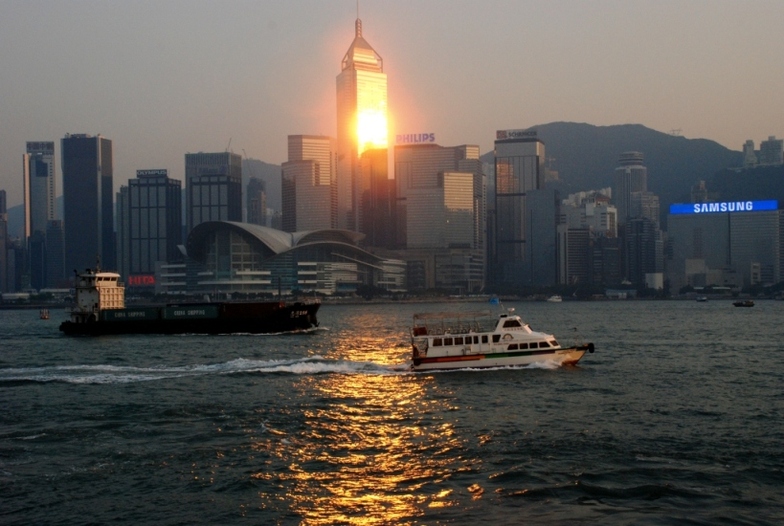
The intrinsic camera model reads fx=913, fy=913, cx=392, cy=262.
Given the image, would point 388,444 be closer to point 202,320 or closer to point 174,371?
point 174,371

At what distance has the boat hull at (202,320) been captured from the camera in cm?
9269

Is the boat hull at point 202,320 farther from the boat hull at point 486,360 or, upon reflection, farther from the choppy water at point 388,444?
the boat hull at point 486,360

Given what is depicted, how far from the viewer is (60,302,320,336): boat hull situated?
92.7m

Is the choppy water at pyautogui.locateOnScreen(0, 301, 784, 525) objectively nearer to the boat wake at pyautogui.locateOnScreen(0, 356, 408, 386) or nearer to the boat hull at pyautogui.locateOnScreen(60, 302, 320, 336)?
the boat wake at pyautogui.locateOnScreen(0, 356, 408, 386)

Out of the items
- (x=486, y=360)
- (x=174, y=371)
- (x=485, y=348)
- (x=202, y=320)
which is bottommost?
(x=174, y=371)

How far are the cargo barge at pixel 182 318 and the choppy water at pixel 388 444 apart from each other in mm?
34976

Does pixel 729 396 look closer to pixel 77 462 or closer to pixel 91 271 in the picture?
pixel 77 462

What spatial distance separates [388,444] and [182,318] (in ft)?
218

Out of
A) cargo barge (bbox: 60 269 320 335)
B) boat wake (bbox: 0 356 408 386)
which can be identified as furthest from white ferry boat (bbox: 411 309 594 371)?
cargo barge (bbox: 60 269 320 335)

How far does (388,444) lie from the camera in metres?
32.4

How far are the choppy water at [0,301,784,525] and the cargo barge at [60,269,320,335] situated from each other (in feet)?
115

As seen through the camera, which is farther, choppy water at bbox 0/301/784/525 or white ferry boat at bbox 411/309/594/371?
white ferry boat at bbox 411/309/594/371

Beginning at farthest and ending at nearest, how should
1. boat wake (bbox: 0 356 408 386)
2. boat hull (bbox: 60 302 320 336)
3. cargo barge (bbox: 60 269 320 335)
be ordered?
cargo barge (bbox: 60 269 320 335), boat hull (bbox: 60 302 320 336), boat wake (bbox: 0 356 408 386)


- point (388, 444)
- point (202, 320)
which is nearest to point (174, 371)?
point (388, 444)
